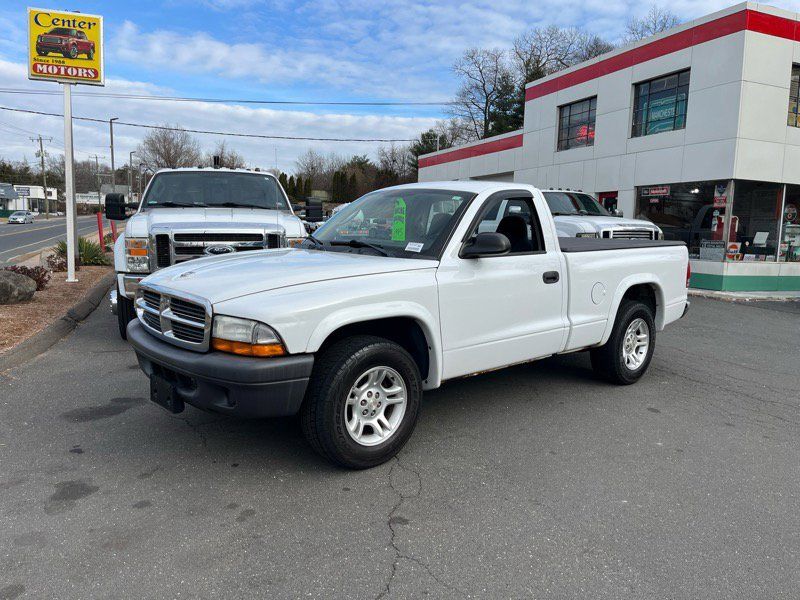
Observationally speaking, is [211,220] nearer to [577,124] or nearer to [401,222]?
[401,222]

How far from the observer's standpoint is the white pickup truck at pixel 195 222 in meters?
6.23

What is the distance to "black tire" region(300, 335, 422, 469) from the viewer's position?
10.9 feet

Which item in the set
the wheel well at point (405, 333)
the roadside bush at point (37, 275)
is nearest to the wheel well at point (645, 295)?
the wheel well at point (405, 333)

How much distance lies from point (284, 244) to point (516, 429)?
11.7ft

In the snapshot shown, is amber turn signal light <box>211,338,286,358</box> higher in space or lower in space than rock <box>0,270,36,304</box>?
higher

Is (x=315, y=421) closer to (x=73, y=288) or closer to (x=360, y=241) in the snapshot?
(x=360, y=241)

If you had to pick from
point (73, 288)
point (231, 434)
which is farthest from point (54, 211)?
point (231, 434)

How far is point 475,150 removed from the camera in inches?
1050

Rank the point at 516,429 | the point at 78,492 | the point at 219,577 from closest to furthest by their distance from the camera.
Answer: the point at 219,577, the point at 78,492, the point at 516,429

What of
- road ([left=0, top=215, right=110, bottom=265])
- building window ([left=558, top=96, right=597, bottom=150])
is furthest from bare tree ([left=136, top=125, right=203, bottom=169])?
building window ([left=558, top=96, right=597, bottom=150])

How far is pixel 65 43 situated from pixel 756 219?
1648 cm

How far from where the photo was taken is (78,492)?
3.32 m

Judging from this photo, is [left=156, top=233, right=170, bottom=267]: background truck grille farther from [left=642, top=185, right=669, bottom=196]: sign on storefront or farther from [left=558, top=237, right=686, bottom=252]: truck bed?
[left=642, top=185, right=669, bottom=196]: sign on storefront

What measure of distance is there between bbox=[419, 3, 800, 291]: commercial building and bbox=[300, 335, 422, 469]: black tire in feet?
43.9
